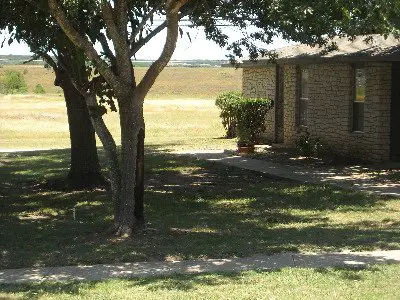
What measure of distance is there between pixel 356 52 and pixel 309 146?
2896 millimetres

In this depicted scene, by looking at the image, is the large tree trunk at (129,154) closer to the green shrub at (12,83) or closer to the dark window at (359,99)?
the dark window at (359,99)

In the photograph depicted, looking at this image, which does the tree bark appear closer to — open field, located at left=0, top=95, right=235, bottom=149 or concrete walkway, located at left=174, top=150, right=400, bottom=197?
concrete walkway, located at left=174, top=150, right=400, bottom=197

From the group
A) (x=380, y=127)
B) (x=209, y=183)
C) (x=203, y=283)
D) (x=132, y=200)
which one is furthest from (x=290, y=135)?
(x=203, y=283)

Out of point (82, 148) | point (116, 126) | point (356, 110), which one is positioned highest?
point (356, 110)

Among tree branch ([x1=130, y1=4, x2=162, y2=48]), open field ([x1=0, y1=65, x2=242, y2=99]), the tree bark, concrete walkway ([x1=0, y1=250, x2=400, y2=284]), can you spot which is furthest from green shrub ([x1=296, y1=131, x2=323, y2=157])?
open field ([x1=0, y1=65, x2=242, y2=99])

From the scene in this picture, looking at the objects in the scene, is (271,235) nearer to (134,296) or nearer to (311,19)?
(311,19)

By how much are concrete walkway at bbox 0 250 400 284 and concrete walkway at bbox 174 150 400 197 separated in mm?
5771

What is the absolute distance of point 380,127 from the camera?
18.7 metres

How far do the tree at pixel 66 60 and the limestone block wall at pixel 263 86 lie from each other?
9.77 m

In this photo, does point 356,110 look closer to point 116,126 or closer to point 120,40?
point 120,40

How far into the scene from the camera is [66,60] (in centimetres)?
1227

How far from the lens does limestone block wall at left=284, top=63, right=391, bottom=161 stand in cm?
1877

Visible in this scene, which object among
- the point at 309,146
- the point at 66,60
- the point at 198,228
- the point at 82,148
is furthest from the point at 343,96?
the point at 66,60

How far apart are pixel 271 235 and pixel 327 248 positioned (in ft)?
4.76
